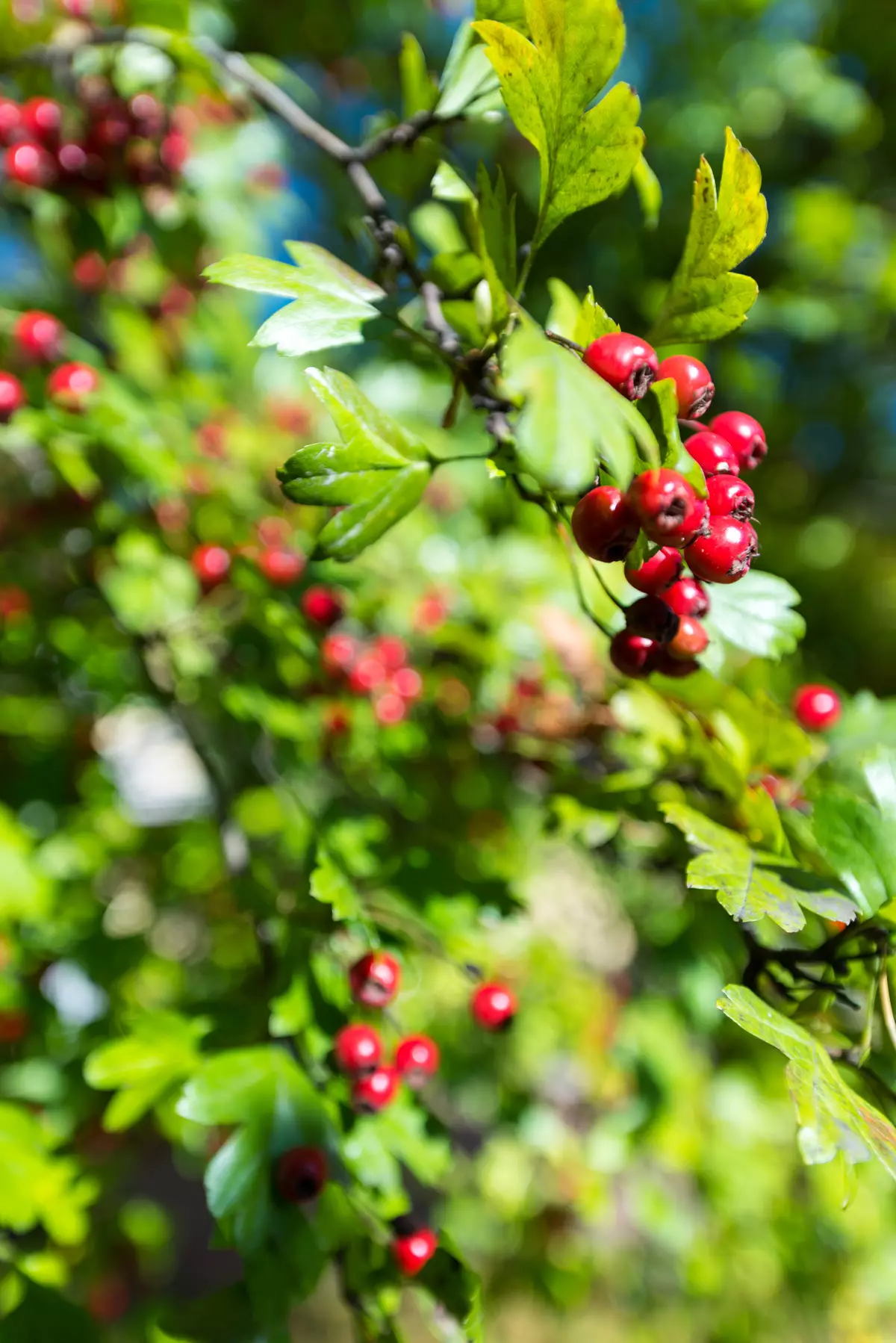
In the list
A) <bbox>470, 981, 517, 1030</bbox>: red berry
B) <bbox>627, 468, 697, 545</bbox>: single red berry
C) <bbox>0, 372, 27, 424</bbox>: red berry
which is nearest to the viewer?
<bbox>627, 468, 697, 545</bbox>: single red berry

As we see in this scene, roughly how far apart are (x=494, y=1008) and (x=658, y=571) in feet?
2.29

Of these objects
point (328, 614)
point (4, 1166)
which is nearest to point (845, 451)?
point (328, 614)

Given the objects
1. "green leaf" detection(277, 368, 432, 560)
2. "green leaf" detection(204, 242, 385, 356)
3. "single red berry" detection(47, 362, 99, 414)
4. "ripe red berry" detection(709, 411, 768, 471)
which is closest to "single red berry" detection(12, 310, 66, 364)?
"single red berry" detection(47, 362, 99, 414)

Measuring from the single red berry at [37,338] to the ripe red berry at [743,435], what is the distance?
46.9 inches

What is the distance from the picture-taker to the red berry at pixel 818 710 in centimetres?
117

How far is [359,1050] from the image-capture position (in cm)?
97

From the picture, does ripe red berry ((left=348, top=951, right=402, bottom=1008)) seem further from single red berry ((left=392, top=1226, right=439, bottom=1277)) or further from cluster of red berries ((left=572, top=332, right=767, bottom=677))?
cluster of red berries ((left=572, top=332, right=767, bottom=677))

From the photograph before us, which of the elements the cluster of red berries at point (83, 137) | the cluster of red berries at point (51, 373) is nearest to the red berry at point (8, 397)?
the cluster of red berries at point (51, 373)

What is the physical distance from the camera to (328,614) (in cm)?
137

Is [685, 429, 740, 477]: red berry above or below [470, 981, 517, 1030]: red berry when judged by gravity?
above

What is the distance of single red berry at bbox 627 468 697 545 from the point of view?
24.2 inches

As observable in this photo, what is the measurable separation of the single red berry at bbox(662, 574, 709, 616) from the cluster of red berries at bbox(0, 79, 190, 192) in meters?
1.25

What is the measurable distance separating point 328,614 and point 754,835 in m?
0.75

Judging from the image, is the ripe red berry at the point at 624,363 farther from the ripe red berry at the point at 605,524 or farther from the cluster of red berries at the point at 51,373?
the cluster of red berries at the point at 51,373
